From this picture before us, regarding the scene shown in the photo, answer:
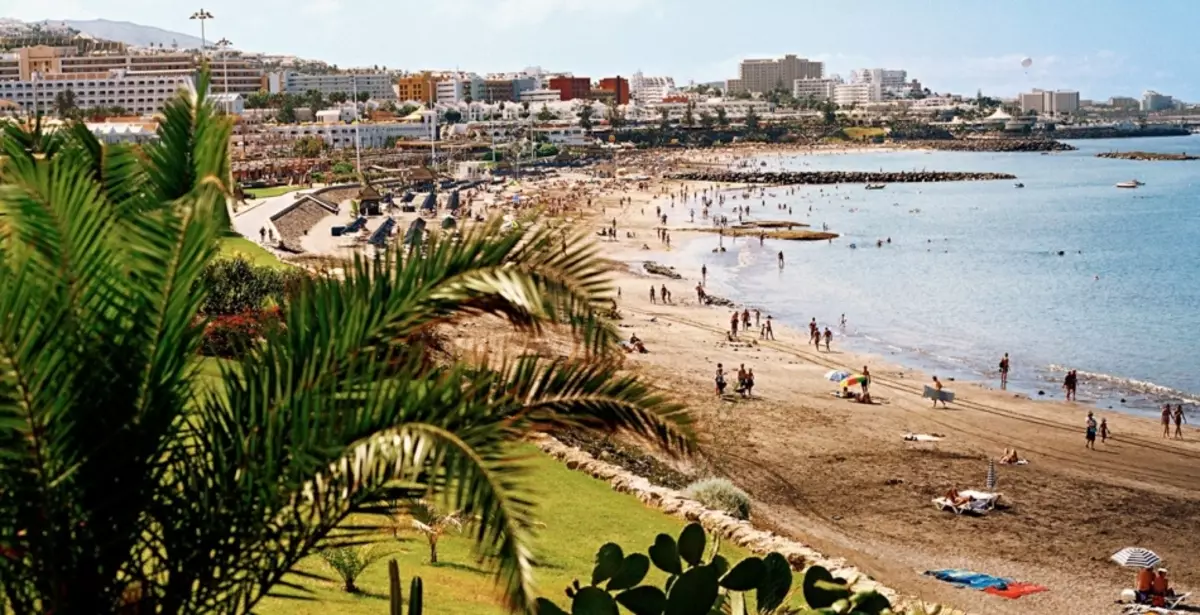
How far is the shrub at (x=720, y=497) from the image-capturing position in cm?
1364

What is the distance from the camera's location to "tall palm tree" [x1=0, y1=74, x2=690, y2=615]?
3.62m

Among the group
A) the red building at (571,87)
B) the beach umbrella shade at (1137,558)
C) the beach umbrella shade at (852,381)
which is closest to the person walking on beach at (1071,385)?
the beach umbrella shade at (852,381)

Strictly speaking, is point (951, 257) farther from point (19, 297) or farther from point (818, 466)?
point (19, 297)

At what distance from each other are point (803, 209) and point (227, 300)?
5805 cm

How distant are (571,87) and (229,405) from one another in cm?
19279

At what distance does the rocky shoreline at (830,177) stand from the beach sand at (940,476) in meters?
68.8

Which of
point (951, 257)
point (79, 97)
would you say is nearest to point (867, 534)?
point (951, 257)

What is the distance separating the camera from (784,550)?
1223 centimetres

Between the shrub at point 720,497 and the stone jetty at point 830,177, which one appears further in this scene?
the stone jetty at point 830,177

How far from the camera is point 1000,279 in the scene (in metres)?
45.5

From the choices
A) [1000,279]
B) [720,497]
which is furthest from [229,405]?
[1000,279]

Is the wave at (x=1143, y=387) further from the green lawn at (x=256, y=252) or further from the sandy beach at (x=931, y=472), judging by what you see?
the green lawn at (x=256, y=252)

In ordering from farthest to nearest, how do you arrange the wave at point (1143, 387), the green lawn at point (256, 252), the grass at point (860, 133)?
the grass at point (860, 133)
the green lawn at point (256, 252)
the wave at point (1143, 387)

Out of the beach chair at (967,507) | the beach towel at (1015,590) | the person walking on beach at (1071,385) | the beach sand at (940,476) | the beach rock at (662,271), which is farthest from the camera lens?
the beach rock at (662,271)
